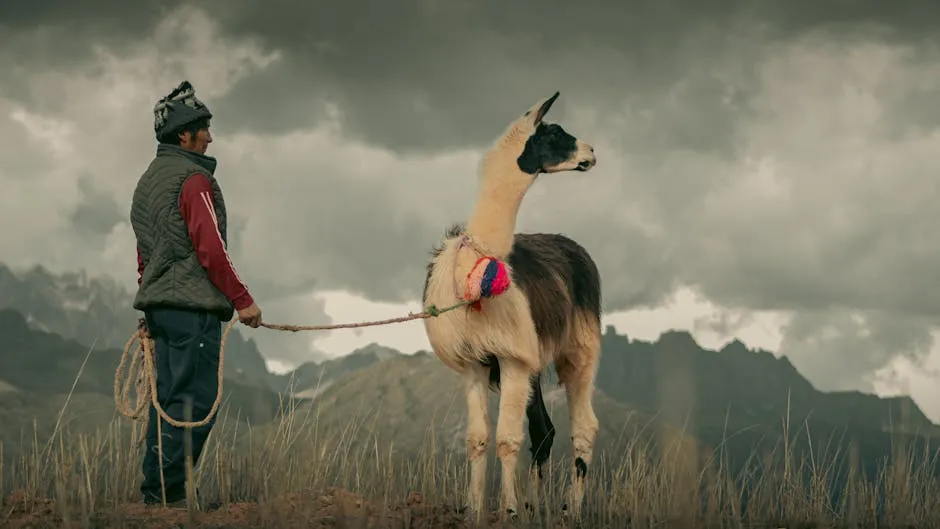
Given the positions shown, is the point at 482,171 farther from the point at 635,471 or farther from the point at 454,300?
the point at 635,471

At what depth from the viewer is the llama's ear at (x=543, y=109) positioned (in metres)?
9.41

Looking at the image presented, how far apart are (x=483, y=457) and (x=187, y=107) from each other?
13.0ft

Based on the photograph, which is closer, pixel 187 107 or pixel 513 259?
pixel 187 107

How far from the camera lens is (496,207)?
30.9 ft

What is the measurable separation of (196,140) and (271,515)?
347 cm

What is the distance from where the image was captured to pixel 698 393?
17.1 ft

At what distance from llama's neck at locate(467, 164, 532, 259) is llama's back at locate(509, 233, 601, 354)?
36 centimetres

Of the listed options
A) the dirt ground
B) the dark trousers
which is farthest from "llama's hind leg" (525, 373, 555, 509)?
the dark trousers

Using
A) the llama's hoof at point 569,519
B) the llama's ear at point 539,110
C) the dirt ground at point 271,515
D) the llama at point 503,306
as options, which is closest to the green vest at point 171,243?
the dirt ground at point 271,515

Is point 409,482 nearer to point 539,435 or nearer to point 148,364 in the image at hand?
point 539,435

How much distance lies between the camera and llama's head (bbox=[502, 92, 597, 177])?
9.47 metres

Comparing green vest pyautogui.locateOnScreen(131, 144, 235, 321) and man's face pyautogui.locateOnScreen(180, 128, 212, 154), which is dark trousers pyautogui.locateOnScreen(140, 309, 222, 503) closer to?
green vest pyautogui.locateOnScreen(131, 144, 235, 321)

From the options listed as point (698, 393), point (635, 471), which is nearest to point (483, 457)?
point (635, 471)

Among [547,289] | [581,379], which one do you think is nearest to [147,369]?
[547,289]
